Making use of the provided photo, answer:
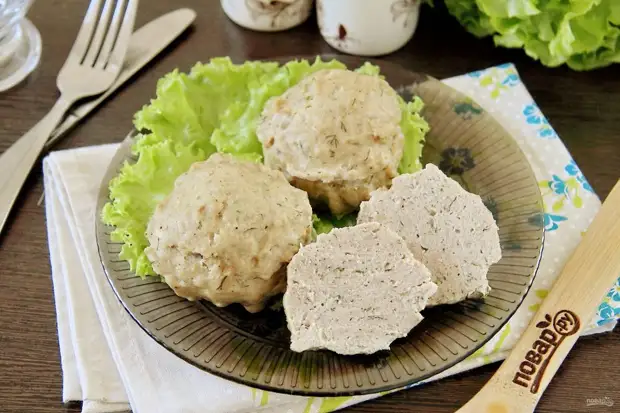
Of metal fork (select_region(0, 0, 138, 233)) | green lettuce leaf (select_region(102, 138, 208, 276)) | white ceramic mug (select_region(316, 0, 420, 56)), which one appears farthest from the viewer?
white ceramic mug (select_region(316, 0, 420, 56))

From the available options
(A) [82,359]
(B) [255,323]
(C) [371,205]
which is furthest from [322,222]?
(A) [82,359]

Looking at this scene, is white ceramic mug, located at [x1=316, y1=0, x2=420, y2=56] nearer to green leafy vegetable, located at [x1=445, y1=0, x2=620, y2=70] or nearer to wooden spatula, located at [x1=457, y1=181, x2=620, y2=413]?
green leafy vegetable, located at [x1=445, y1=0, x2=620, y2=70]

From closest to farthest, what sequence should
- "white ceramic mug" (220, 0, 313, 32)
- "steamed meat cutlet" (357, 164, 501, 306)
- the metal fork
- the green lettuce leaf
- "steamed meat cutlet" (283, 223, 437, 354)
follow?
1. "steamed meat cutlet" (283, 223, 437, 354)
2. "steamed meat cutlet" (357, 164, 501, 306)
3. the green lettuce leaf
4. the metal fork
5. "white ceramic mug" (220, 0, 313, 32)

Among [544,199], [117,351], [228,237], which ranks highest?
[228,237]

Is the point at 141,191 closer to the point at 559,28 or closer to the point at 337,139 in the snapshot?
the point at 337,139

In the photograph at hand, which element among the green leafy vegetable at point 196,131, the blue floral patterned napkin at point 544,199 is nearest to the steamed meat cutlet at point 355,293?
the blue floral patterned napkin at point 544,199

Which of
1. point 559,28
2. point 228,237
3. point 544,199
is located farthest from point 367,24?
point 228,237

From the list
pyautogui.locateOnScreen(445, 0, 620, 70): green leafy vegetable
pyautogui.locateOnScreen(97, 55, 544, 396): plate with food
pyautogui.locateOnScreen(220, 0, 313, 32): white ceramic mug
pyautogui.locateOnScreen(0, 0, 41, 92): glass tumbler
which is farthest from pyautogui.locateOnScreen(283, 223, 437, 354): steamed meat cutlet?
pyautogui.locateOnScreen(0, 0, 41, 92): glass tumbler
